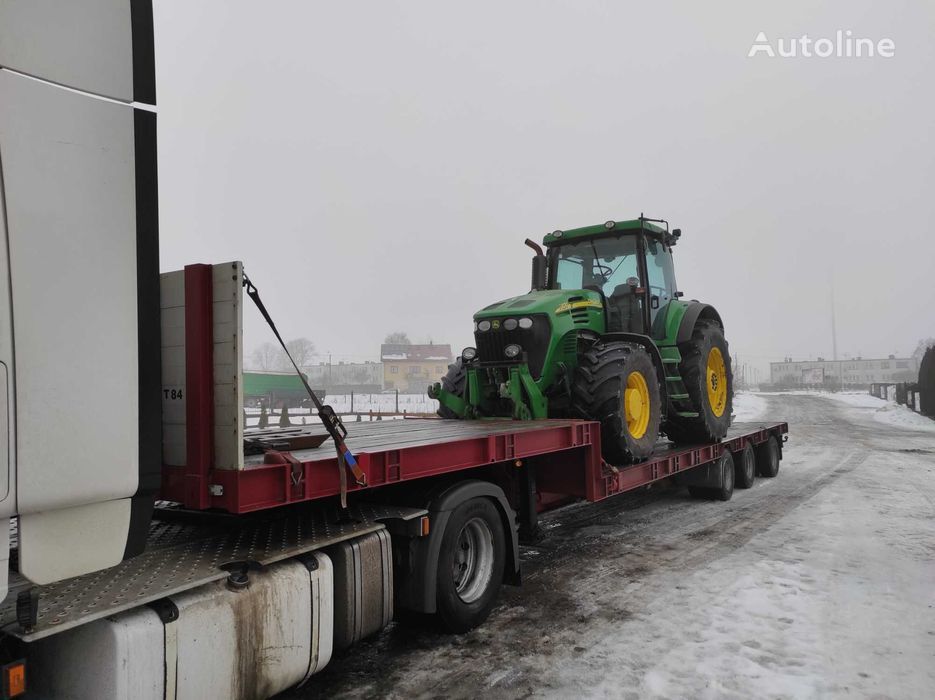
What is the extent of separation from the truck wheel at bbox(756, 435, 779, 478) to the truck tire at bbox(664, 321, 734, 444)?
2.23 m

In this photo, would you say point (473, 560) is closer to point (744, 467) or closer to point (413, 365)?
point (744, 467)

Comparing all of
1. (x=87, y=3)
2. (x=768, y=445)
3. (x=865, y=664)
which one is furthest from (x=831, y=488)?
(x=87, y=3)

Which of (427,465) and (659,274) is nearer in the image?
(427,465)

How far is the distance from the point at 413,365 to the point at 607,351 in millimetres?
67313

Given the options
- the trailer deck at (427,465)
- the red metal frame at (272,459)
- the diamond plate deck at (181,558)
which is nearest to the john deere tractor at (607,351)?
the trailer deck at (427,465)

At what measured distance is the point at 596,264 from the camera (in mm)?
Result: 8211

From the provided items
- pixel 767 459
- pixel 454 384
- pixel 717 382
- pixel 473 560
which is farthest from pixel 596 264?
pixel 767 459

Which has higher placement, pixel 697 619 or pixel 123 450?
pixel 123 450

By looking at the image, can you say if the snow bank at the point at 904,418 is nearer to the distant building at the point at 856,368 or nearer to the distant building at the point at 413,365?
the distant building at the point at 413,365

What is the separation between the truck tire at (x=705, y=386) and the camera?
7.94 m

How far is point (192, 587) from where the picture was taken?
276cm

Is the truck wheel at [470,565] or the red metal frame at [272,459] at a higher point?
the red metal frame at [272,459]

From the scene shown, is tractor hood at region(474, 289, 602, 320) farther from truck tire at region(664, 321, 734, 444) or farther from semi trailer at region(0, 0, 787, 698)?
semi trailer at region(0, 0, 787, 698)

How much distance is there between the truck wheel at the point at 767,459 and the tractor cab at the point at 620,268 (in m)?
4.12
